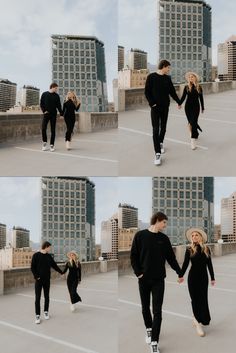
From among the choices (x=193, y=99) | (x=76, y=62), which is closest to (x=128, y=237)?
(x=193, y=99)

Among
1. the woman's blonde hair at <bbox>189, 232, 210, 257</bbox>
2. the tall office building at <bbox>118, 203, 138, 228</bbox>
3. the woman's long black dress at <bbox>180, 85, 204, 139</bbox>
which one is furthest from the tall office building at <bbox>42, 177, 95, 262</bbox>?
the woman's blonde hair at <bbox>189, 232, 210, 257</bbox>

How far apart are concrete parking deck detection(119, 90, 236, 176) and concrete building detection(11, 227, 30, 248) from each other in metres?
145

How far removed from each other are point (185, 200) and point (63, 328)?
162 ft

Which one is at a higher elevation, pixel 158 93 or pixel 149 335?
pixel 158 93

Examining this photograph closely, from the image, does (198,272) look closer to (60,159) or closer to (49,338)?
(49,338)

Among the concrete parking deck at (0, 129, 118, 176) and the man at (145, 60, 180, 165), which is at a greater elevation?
the man at (145, 60, 180, 165)

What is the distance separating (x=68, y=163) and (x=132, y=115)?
347 centimetres

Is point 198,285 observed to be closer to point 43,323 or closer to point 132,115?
point 43,323

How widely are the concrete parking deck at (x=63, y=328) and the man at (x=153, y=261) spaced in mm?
860

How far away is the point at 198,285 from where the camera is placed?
554cm

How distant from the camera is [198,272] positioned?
18.1 ft

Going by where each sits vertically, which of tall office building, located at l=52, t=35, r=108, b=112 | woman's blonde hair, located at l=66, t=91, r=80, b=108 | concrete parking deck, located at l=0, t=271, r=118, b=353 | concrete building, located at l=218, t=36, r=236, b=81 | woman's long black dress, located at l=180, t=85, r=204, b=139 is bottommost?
concrete parking deck, located at l=0, t=271, r=118, b=353

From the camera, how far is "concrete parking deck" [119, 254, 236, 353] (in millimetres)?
4918

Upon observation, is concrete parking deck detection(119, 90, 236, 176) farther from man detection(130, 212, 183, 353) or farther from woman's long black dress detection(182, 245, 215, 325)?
man detection(130, 212, 183, 353)
